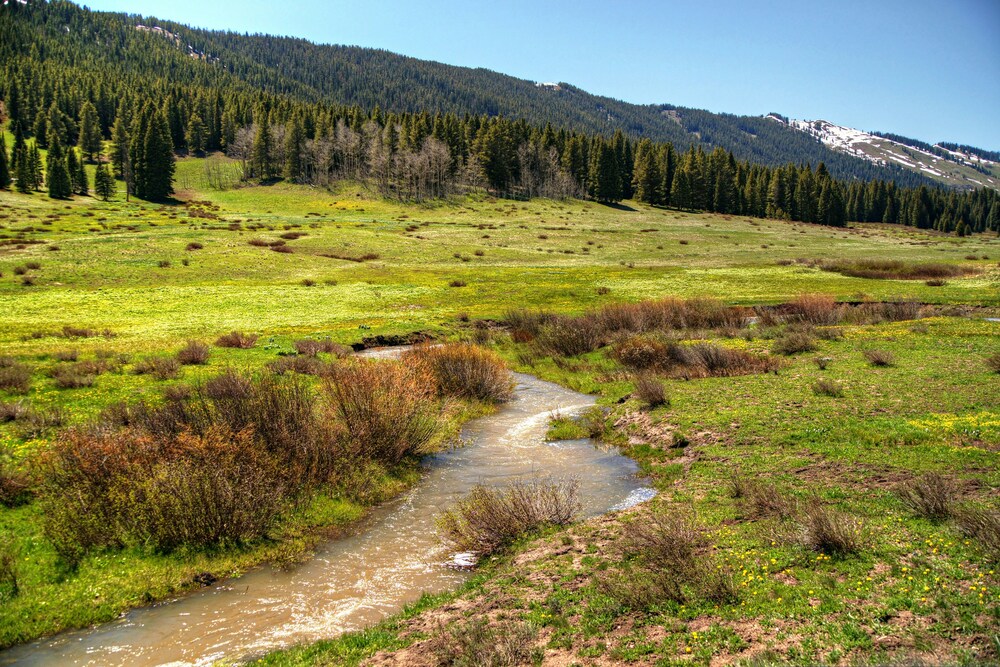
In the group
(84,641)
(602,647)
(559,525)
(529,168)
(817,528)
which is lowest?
(84,641)

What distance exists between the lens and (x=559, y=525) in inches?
627

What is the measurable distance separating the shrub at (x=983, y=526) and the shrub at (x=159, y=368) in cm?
2711

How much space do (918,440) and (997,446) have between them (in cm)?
189

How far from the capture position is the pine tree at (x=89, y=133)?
161663 mm

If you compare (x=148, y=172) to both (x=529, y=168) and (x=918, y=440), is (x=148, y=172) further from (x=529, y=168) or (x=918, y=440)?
(x=918, y=440)

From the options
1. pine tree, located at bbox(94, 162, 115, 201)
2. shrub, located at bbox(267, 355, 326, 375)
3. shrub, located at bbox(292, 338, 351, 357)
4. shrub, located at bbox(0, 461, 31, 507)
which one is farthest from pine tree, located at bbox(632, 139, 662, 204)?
shrub, located at bbox(0, 461, 31, 507)

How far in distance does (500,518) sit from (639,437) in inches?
387

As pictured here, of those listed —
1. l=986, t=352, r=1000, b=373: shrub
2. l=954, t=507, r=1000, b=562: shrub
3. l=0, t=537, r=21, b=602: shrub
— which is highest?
l=986, t=352, r=1000, b=373: shrub

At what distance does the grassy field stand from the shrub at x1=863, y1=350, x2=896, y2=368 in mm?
599

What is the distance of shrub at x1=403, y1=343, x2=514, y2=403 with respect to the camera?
95.1 feet

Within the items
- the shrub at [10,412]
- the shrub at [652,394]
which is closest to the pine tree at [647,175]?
the shrub at [652,394]

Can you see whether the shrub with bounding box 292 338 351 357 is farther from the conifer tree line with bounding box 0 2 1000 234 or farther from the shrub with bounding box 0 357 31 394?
the conifer tree line with bounding box 0 2 1000 234

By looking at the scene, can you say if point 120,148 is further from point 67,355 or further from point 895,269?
point 895,269

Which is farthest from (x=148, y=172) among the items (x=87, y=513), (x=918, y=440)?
(x=918, y=440)
